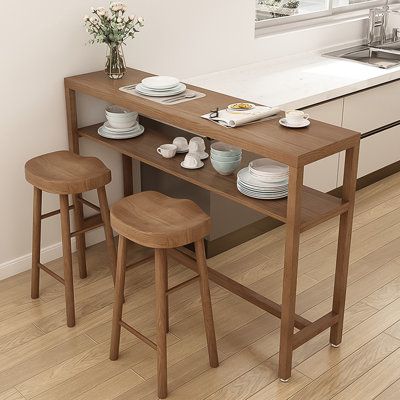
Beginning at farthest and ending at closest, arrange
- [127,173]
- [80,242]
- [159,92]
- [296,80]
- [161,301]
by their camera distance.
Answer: [296,80]
[127,173]
[80,242]
[159,92]
[161,301]

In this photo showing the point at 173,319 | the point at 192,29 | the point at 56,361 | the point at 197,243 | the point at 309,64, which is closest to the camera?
the point at 197,243

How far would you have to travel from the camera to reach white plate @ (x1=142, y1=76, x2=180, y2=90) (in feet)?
9.96

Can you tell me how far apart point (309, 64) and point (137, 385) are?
7.80ft

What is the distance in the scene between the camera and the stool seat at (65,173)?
9.67 ft

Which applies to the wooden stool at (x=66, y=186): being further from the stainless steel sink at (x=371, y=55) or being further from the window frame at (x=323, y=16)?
the stainless steel sink at (x=371, y=55)

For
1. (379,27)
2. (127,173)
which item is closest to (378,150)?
(379,27)

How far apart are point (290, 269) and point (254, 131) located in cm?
51

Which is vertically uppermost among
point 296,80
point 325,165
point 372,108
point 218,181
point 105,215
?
point 296,80

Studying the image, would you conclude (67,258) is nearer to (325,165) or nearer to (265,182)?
(265,182)

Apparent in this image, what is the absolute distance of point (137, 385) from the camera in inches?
107

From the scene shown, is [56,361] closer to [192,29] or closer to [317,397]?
[317,397]

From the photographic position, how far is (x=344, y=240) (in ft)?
8.86

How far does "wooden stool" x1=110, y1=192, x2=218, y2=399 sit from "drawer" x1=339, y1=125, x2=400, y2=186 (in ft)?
5.76

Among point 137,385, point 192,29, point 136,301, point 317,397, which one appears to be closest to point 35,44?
point 192,29
